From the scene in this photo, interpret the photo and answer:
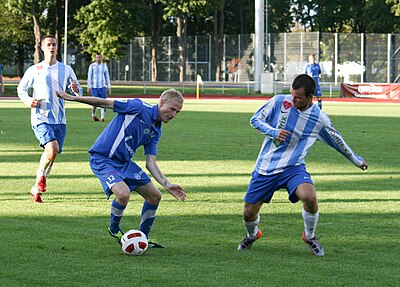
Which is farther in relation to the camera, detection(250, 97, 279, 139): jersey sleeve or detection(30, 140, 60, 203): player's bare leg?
detection(30, 140, 60, 203): player's bare leg

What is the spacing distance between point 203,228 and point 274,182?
1591 millimetres

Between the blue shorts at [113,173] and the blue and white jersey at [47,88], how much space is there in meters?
3.83

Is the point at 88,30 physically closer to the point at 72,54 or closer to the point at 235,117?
the point at 72,54

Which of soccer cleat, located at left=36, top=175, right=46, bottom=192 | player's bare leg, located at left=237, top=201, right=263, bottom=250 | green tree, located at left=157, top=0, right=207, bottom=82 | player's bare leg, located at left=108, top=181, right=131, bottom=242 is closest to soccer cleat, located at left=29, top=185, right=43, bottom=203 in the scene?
soccer cleat, located at left=36, top=175, right=46, bottom=192

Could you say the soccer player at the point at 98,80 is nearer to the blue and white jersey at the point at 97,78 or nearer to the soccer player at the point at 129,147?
the blue and white jersey at the point at 97,78

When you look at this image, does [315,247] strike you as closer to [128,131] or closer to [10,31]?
[128,131]

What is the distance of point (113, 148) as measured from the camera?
841cm

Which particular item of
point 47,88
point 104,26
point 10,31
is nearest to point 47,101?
point 47,88

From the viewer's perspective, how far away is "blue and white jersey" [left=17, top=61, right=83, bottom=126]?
12.2 metres

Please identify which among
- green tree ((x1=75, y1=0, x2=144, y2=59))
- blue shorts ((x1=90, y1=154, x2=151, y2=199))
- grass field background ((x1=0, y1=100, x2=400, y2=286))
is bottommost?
grass field background ((x1=0, y1=100, x2=400, y2=286))

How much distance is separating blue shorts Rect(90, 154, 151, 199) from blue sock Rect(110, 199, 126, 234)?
0.14 metres

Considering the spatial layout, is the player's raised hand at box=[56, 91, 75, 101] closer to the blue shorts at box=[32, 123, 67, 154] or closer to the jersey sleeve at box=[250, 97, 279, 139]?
the jersey sleeve at box=[250, 97, 279, 139]

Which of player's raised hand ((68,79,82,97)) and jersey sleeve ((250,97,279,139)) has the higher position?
player's raised hand ((68,79,82,97))

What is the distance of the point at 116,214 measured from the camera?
8.57 m
